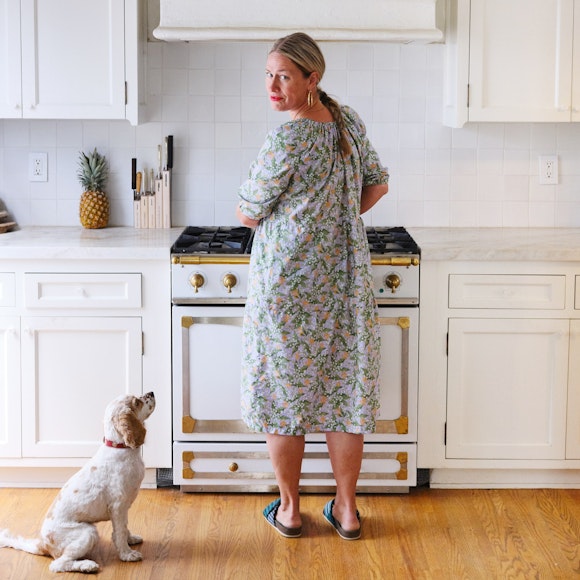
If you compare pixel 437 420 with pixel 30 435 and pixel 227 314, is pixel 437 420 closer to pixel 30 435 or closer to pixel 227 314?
pixel 227 314

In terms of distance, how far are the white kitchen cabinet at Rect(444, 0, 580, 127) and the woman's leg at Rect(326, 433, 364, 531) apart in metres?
1.26

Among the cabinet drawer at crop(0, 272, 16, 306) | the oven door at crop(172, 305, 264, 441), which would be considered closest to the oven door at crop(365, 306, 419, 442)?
the oven door at crop(172, 305, 264, 441)

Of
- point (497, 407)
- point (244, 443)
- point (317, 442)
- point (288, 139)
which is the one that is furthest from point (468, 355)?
point (288, 139)

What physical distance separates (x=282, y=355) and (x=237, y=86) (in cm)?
138

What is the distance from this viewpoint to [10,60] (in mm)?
3619

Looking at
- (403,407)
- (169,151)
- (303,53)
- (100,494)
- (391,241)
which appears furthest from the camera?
(169,151)

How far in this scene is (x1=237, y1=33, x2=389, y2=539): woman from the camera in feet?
9.49

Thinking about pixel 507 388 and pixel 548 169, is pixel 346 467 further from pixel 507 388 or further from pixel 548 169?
pixel 548 169

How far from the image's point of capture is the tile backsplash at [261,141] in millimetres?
3941

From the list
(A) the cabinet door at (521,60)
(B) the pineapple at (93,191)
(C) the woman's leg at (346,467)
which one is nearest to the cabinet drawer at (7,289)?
(B) the pineapple at (93,191)

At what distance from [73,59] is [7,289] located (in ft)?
2.83

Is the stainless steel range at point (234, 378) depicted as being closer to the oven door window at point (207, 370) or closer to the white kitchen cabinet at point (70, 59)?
the oven door window at point (207, 370)

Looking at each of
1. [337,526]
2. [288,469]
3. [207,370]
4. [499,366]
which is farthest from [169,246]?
[499,366]

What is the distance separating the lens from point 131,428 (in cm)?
294
